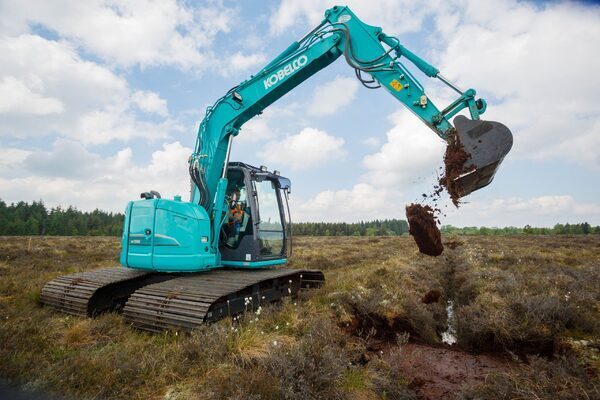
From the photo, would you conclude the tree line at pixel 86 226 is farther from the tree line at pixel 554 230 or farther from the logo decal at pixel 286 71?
the logo decal at pixel 286 71

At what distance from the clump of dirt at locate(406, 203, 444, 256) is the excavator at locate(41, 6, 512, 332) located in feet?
2.78

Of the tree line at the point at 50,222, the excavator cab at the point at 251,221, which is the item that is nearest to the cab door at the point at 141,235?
the excavator cab at the point at 251,221

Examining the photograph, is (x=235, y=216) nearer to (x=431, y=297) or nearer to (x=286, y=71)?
(x=286, y=71)

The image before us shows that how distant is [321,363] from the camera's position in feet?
12.5

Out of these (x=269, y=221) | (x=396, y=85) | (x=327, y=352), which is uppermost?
(x=396, y=85)

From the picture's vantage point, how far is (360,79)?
6695mm

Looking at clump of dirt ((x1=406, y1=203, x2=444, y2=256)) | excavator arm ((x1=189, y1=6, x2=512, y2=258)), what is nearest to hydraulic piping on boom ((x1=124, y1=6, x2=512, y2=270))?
excavator arm ((x1=189, y1=6, x2=512, y2=258))

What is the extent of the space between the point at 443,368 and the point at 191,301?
3.73 metres

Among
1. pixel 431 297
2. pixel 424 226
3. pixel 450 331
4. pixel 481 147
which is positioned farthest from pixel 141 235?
pixel 431 297

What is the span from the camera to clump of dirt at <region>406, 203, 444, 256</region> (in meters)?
6.24

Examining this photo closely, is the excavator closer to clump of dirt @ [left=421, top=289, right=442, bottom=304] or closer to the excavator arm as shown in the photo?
the excavator arm

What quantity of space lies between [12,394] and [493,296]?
828 cm

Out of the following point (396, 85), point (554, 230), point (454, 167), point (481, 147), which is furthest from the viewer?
point (554, 230)

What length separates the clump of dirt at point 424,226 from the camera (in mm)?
6242
